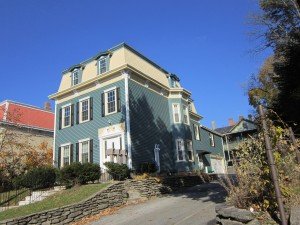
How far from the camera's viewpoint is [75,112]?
2595cm

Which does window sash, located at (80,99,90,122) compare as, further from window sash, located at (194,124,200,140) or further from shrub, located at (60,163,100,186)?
window sash, located at (194,124,200,140)

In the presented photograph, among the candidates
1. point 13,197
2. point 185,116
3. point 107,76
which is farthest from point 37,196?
point 185,116

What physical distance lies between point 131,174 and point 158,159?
17.5ft

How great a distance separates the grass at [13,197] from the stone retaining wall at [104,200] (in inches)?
247

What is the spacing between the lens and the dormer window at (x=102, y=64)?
24.8m

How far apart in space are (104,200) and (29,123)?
898 inches

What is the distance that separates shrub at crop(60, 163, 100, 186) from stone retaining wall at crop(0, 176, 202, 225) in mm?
2324

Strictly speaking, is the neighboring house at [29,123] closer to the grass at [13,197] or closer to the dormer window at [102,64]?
the dormer window at [102,64]

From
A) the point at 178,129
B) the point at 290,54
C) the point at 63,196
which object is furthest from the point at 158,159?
the point at 290,54

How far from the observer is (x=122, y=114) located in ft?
72.9

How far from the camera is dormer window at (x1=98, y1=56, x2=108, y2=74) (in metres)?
24.8

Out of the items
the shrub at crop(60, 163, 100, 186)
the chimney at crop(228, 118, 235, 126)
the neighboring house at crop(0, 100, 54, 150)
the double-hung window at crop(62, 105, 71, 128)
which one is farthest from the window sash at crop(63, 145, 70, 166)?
the chimney at crop(228, 118, 235, 126)

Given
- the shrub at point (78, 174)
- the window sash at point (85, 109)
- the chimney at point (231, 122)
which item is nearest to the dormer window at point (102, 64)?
the window sash at point (85, 109)

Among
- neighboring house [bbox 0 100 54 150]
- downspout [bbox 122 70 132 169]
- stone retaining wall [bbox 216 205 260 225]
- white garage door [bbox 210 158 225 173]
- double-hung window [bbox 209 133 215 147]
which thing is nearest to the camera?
stone retaining wall [bbox 216 205 260 225]
